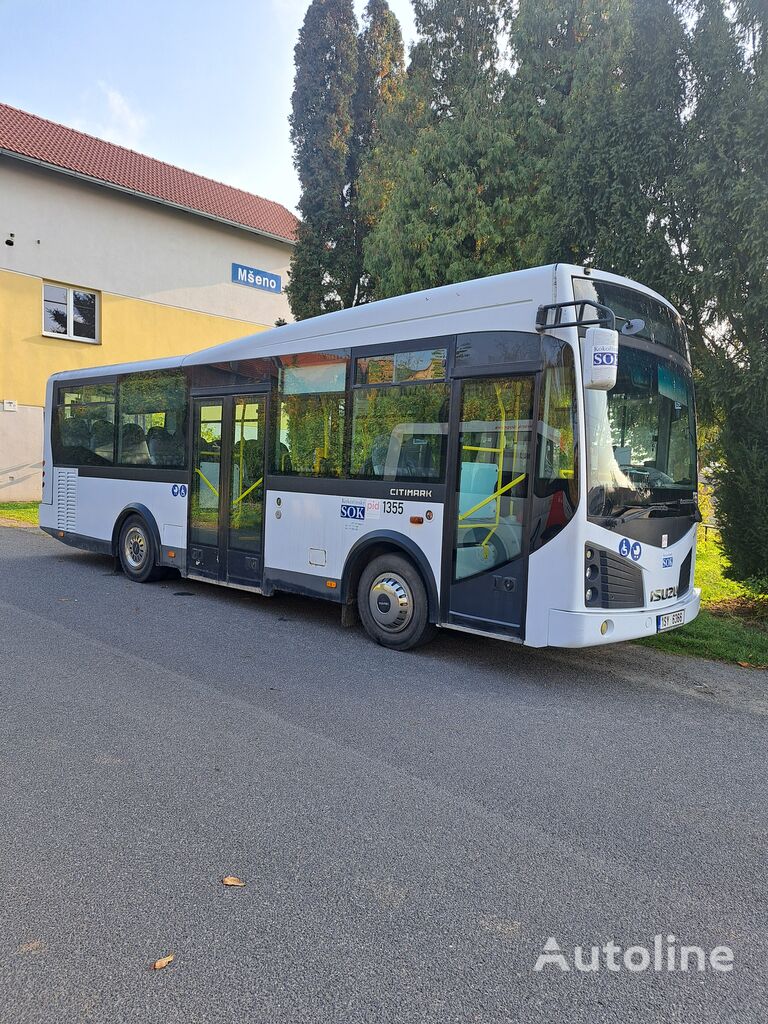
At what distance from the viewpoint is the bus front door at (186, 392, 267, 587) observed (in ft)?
27.8

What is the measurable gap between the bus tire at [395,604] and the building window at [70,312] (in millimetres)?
18065

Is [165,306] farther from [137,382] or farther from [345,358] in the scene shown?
[345,358]

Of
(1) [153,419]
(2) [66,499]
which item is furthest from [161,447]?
(2) [66,499]

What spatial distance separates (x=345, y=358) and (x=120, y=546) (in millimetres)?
5007

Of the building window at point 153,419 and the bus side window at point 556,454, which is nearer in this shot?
the bus side window at point 556,454

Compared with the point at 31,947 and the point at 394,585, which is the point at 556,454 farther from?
the point at 31,947

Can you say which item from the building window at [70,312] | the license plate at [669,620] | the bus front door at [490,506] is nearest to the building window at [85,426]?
the bus front door at [490,506]

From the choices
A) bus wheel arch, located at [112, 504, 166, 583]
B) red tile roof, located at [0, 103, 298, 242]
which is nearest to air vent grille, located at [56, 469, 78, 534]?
bus wheel arch, located at [112, 504, 166, 583]

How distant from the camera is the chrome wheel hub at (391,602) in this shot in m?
6.86

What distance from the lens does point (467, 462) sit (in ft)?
20.9

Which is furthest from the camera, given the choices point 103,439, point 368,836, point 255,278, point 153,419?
point 255,278

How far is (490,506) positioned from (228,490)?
376cm

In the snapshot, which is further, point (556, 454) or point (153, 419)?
point (153, 419)

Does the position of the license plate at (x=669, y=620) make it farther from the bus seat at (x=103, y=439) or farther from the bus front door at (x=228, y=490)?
the bus seat at (x=103, y=439)
